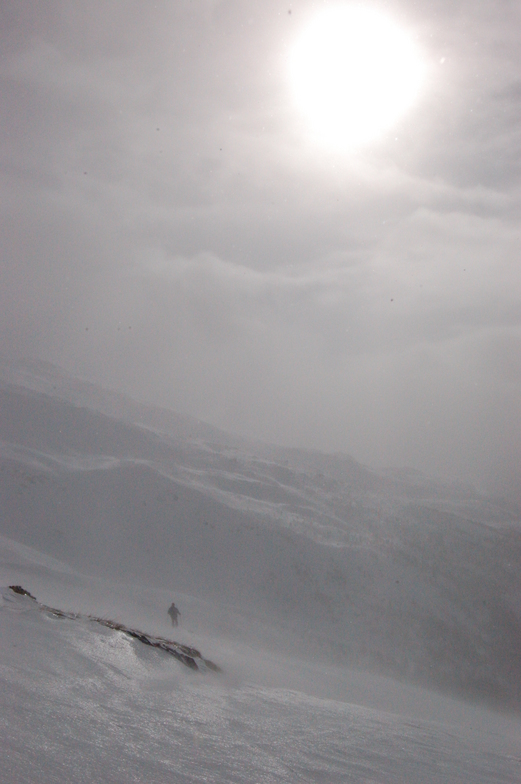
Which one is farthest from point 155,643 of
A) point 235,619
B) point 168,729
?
point 235,619

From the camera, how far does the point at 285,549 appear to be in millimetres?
30828

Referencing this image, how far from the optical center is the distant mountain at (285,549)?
2606 centimetres

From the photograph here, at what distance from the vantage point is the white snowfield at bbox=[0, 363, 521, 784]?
5.94 metres

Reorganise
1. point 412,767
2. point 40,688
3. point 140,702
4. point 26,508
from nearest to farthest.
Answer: point 40,688, point 140,702, point 412,767, point 26,508

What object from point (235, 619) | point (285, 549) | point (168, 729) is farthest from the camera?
point (285, 549)

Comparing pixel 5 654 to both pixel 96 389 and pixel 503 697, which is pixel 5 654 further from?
pixel 96 389

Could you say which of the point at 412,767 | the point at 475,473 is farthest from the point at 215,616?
the point at 475,473

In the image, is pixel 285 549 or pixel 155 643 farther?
pixel 285 549

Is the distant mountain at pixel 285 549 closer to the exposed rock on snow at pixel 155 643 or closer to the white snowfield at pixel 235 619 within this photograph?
the white snowfield at pixel 235 619

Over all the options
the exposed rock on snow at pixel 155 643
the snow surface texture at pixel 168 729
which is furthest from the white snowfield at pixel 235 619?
the exposed rock on snow at pixel 155 643

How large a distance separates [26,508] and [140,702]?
A: 2558cm

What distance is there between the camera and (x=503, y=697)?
2447cm

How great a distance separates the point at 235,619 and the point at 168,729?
63.7 ft

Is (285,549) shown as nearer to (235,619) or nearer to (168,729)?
(235,619)
